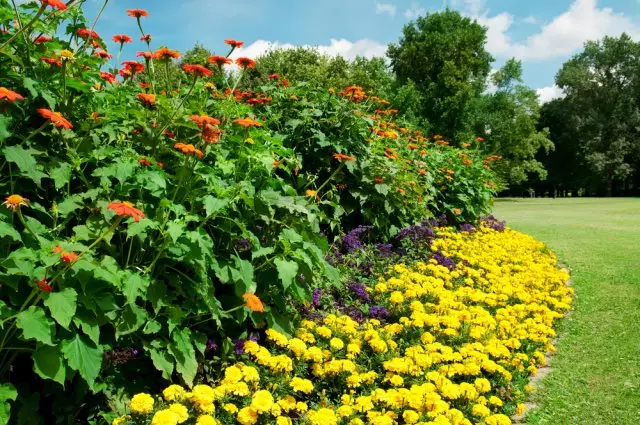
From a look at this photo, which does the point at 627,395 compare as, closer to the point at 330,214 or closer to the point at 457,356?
the point at 457,356

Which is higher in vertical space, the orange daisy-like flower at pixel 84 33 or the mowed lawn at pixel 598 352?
the orange daisy-like flower at pixel 84 33

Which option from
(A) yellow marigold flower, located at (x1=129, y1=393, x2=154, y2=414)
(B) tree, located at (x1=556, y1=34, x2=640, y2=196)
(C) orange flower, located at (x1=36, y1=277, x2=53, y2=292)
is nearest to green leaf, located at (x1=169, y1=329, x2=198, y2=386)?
(A) yellow marigold flower, located at (x1=129, y1=393, x2=154, y2=414)

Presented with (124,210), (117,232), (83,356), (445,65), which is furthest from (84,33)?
(445,65)

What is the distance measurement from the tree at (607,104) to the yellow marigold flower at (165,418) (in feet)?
150

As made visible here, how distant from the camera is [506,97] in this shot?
3616 centimetres

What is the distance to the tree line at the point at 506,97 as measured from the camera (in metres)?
28.3

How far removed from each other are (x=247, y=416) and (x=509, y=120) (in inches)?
1409

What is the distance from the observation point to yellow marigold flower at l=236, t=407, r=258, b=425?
2.59 meters

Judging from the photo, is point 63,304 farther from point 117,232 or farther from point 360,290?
point 360,290

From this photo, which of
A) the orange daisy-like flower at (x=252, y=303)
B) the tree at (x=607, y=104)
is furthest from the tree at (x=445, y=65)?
the orange daisy-like flower at (x=252, y=303)

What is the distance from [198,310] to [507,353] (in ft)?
7.30

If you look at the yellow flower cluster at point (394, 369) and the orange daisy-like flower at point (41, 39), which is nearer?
the yellow flower cluster at point (394, 369)

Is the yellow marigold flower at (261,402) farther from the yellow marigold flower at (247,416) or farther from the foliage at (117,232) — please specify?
the foliage at (117,232)

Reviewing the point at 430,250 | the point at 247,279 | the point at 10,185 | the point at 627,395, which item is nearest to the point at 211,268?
the point at 247,279
